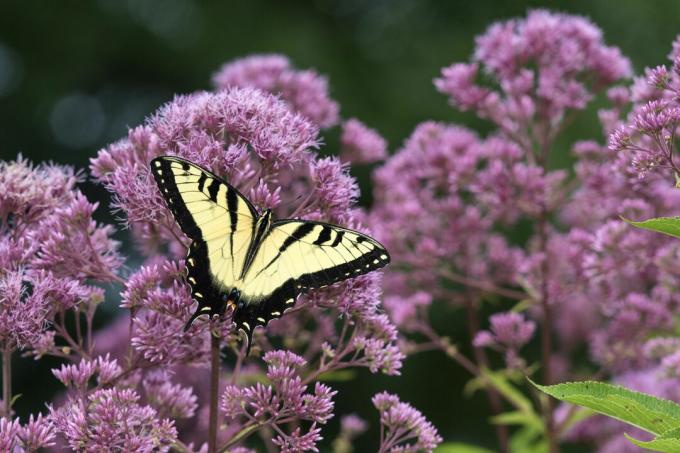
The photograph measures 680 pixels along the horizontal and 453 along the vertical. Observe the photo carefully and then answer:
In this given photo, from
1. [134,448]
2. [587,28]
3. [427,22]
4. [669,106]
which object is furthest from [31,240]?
[427,22]

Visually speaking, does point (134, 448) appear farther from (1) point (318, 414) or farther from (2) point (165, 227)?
(2) point (165, 227)

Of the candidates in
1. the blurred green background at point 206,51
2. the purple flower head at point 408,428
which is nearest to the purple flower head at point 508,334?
the purple flower head at point 408,428

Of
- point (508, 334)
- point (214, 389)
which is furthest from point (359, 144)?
point (214, 389)

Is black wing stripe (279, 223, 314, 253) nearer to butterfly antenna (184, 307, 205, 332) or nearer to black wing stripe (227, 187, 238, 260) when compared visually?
black wing stripe (227, 187, 238, 260)

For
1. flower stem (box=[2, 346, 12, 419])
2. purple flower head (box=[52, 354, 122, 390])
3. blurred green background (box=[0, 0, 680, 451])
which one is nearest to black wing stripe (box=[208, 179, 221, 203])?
purple flower head (box=[52, 354, 122, 390])

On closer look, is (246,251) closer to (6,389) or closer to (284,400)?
(284,400)
